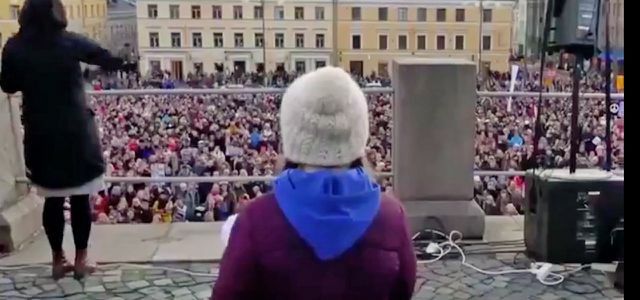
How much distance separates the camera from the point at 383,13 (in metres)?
61.7

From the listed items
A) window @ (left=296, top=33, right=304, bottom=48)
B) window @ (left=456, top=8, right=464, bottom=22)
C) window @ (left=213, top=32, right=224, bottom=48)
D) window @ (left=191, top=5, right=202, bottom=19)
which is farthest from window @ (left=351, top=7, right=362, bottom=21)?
window @ (left=191, top=5, right=202, bottom=19)

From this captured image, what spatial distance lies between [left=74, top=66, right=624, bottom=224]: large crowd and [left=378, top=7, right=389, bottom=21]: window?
33486 mm

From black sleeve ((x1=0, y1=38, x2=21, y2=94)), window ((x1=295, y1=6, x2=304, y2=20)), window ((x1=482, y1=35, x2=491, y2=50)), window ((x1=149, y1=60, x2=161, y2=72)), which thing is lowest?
black sleeve ((x1=0, y1=38, x2=21, y2=94))

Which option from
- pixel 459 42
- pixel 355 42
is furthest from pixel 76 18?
pixel 459 42

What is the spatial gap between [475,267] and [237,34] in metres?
57.2

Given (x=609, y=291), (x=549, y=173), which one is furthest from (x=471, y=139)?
(x=609, y=291)

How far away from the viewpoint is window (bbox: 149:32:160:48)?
2286 inches

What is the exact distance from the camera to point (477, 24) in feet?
199

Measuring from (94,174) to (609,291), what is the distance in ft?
8.98

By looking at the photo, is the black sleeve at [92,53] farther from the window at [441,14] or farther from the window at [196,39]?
the window at [441,14]

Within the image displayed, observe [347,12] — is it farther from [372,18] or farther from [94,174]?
[94,174]

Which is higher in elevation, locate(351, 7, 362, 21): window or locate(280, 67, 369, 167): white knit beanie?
locate(351, 7, 362, 21): window

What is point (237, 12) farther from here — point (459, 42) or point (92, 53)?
point (92, 53)

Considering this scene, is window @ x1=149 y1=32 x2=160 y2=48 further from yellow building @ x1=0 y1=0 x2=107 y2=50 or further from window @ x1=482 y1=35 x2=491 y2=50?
window @ x1=482 y1=35 x2=491 y2=50
